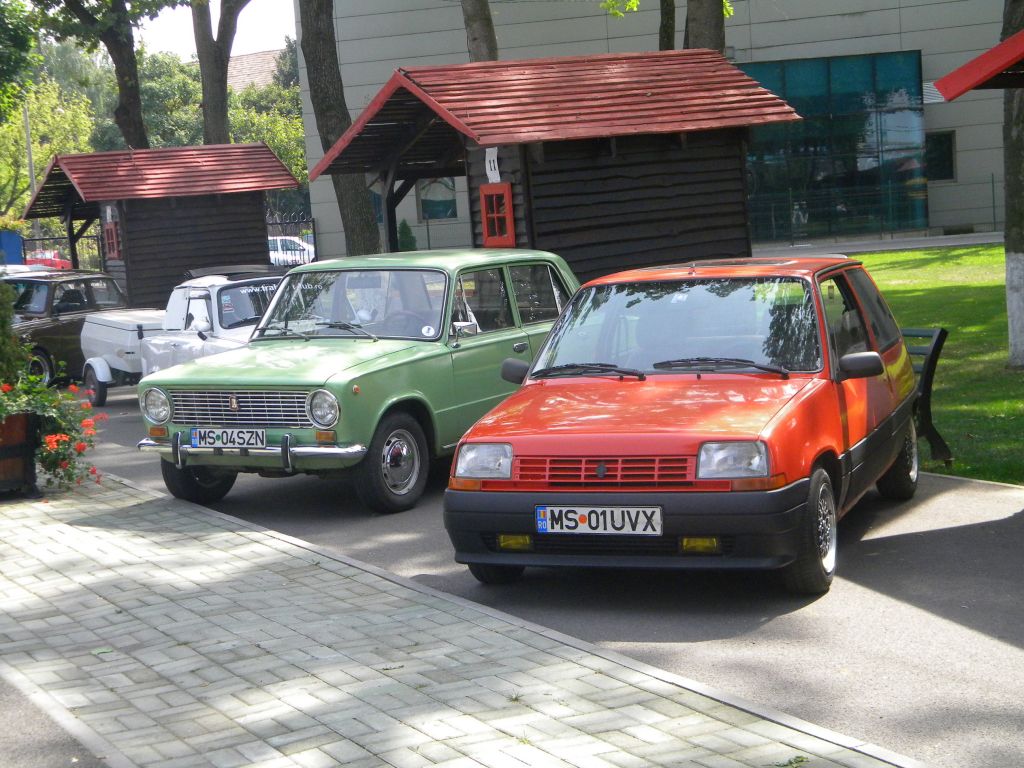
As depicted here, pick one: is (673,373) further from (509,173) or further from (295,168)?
(295,168)

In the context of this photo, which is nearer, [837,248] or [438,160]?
[438,160]

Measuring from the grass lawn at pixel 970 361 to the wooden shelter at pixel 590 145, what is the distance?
3.39 meters

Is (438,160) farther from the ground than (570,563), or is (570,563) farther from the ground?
(438,160)

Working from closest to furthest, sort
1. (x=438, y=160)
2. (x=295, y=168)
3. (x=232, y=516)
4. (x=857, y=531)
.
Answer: (x=857, y=531)
(x=232, y=516)
(x=438, y=160)
(x=295, y=168)

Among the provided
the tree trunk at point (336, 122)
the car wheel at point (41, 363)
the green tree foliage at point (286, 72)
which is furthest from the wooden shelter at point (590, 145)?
the green tree foliage at point (286, 72)

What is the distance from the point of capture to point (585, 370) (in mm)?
7590

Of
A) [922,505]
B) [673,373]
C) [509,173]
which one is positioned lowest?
[922,505]

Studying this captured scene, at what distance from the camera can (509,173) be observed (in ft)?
50.6

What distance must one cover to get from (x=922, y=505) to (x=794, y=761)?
467 cm

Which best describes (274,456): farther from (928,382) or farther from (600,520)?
(928,382)

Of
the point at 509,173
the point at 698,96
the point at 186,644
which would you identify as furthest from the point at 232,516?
the point at 698,96

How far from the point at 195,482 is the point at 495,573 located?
3.81m

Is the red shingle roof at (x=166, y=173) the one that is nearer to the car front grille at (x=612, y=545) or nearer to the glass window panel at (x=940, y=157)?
the car front grille at (x=612, y=545)

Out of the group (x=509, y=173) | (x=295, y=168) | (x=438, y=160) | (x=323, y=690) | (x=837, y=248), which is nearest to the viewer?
(x=323, y=690)
